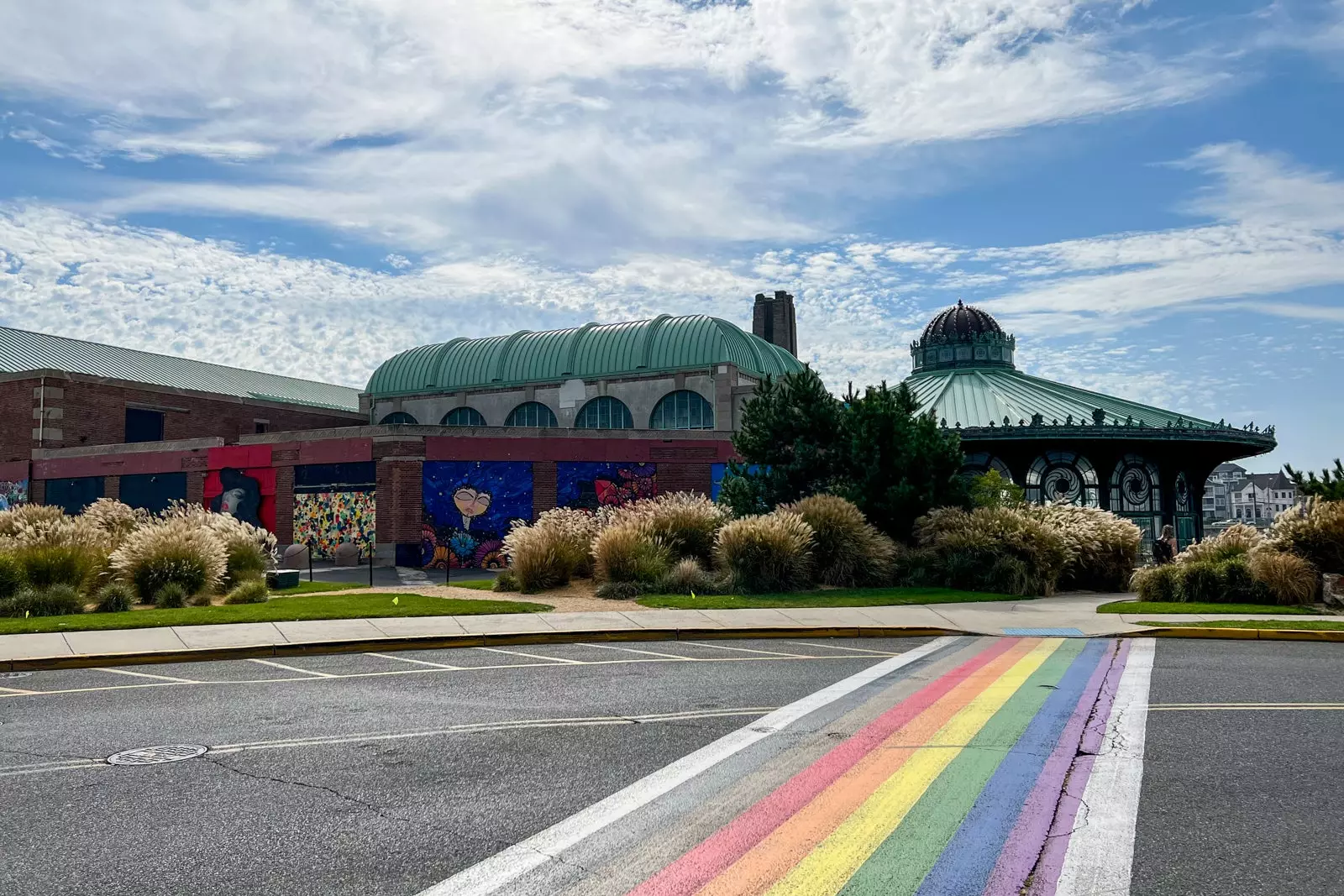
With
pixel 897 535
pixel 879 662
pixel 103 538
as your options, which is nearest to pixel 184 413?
pixel 103 538

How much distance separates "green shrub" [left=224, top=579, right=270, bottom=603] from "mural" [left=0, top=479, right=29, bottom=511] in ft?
94.7

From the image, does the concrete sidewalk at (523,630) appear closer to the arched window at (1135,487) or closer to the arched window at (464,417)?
the arched window at (1135,487)

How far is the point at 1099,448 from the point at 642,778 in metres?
32.4

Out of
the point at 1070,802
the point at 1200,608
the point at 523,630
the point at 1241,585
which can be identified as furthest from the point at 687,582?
the point at 1070,802

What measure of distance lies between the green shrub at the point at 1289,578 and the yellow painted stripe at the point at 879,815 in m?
11.6

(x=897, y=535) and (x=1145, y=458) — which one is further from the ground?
(x=1145, y=458)

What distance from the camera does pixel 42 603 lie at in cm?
1731

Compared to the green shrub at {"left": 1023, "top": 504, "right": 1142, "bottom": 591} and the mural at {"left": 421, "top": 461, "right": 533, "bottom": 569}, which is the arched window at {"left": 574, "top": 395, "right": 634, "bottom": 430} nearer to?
the mural at {"left": 421, "top": 461, "right": 533, "bottom": 569}

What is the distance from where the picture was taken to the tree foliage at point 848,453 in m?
24.6

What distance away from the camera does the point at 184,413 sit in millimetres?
48375

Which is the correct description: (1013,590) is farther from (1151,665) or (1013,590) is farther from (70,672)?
(70,672)

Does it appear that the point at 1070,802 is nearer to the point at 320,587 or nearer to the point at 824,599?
the point at 824,599

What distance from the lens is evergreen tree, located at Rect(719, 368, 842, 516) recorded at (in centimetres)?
2603

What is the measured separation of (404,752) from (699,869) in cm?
336
